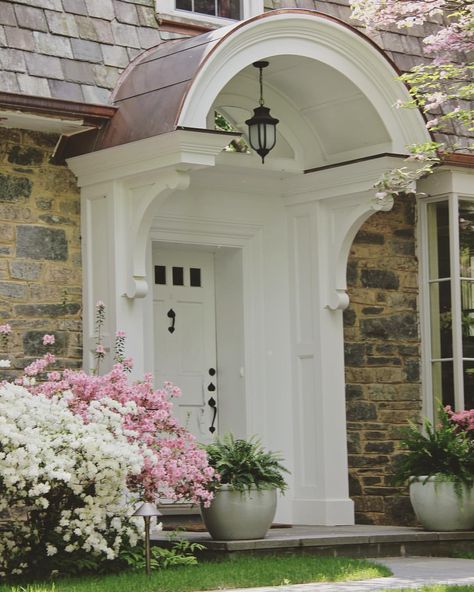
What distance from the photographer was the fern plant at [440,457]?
11102 mm

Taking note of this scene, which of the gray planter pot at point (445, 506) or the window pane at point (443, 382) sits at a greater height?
the window pane at point (443, 382)

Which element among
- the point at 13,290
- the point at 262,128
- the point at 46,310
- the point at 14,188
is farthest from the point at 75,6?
the point at 46,310

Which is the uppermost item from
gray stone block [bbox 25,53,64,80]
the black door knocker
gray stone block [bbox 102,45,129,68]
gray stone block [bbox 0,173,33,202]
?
gray stone block [bbox 102,45,129,68]

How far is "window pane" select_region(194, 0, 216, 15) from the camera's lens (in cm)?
1170

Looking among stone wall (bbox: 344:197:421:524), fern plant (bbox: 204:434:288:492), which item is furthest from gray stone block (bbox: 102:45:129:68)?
fern plant (bbox: 204:434:288:492)

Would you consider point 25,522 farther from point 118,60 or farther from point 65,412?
point 118,60

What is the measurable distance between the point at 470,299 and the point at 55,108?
179 inches

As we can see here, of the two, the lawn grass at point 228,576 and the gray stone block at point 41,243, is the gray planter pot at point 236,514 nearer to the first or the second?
the lawn grass at point 228,576

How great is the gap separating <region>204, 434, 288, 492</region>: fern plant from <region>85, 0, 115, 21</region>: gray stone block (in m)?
3.68

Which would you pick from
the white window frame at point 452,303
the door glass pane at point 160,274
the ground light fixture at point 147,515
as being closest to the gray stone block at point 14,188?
the door glass pane at point 160,274

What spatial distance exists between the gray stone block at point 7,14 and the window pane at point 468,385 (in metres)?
5.26

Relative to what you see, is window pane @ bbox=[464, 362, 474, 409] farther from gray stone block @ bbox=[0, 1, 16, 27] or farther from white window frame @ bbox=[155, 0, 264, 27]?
gray stone block @ bbox=[0, 1, 16, 27]

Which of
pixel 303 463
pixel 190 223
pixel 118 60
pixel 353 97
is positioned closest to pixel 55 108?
pixel 118 60

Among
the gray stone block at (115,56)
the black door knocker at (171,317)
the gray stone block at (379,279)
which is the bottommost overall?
the black door knocker at (171,317)
